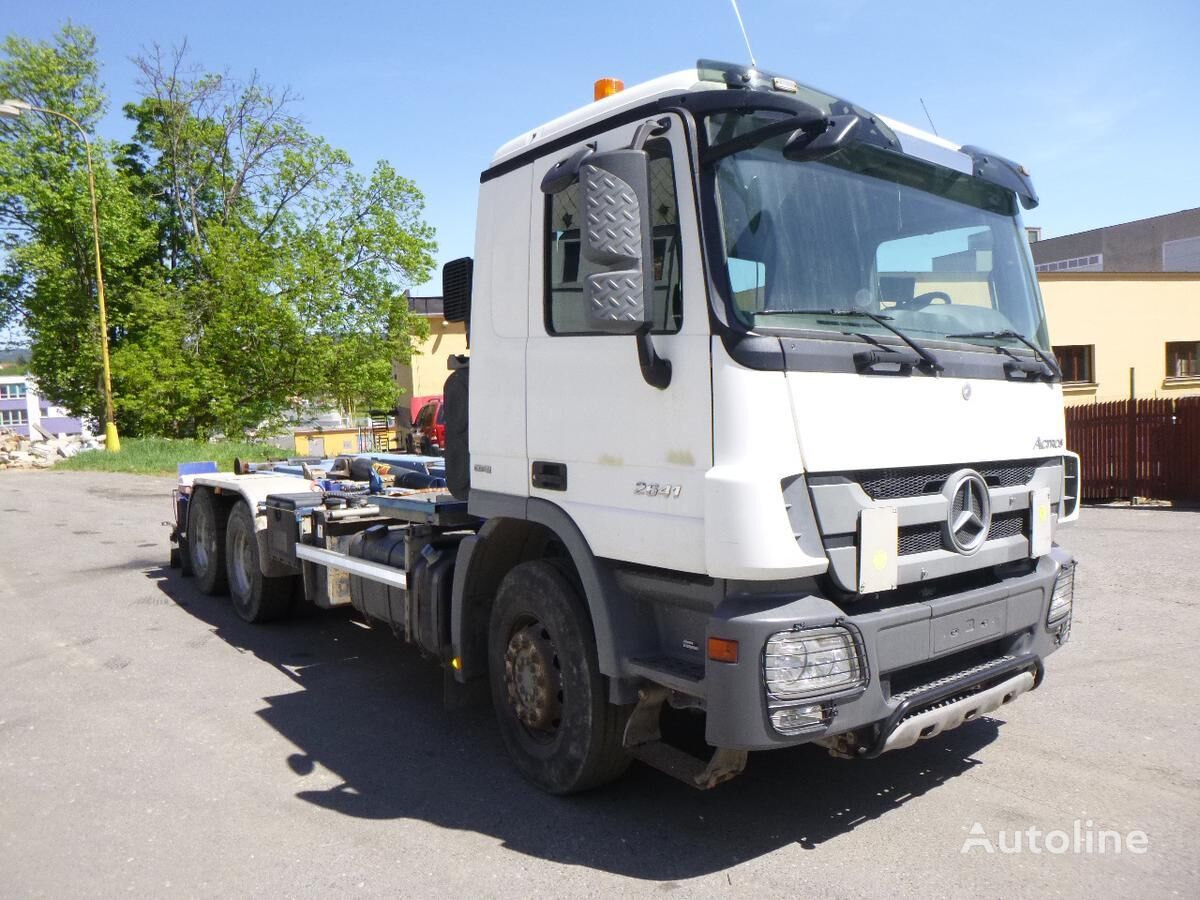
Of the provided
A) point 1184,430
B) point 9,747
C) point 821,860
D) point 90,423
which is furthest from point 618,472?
point 90,423

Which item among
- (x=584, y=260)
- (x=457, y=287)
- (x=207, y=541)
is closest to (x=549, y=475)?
(x=584, y=260)

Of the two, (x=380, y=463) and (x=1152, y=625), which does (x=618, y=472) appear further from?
(x=1152, y=625)

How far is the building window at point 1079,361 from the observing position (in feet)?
86.7

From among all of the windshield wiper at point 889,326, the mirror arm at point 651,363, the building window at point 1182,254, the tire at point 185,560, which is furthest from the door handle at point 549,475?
the building window at point 1182,254

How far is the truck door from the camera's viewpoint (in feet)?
11.4

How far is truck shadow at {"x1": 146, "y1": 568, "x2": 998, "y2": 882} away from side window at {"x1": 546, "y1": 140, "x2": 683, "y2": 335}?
2.10m

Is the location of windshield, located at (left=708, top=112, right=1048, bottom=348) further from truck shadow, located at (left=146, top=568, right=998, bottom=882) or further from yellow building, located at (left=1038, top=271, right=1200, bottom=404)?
yellow building, located at (left=1038, top=271, right=1200, bottom=404)

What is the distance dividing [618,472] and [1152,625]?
17.7ft

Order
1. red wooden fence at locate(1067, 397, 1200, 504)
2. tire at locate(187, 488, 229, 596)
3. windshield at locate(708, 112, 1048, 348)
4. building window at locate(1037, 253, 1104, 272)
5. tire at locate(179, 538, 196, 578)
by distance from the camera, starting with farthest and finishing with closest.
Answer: building window at locate(1037, 253, 1104, 272) → red wooden fence at locate(1067, 397, 1200, 504) → tire at locate(179, 538, 196, 578) → tire at locate(187, 488, 229, 596) → windshield at locate(708, 112, 1048, 348)

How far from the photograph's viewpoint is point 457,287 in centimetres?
512

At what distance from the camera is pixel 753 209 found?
3.49m

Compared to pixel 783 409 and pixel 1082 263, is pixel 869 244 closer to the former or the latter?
pixel 783 409

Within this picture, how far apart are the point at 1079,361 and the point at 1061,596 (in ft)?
83.3

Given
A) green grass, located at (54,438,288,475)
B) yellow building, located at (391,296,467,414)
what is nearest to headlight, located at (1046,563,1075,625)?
green grass, located at (54,438,288,475)
